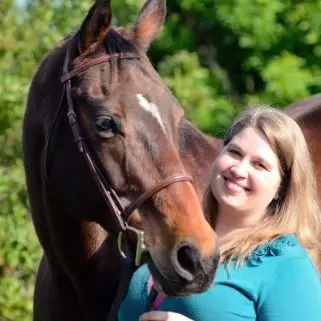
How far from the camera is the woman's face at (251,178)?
244cm

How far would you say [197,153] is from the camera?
3.95 metres

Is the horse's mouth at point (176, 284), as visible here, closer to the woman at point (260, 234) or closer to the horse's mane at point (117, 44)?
the woman at point (260, 234)

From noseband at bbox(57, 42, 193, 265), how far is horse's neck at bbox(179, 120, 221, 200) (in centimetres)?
84

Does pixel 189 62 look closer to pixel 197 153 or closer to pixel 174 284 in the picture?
pixel 197 153

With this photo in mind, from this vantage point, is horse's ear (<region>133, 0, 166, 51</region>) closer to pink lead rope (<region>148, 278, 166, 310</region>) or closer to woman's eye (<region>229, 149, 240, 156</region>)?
woman's eye (<region>229, 149, 240, 156</region>)

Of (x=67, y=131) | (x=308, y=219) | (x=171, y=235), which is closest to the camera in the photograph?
(x=308, y=219)

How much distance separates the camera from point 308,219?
98.2 inches

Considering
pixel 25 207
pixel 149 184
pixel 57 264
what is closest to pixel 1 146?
pixel 25 207

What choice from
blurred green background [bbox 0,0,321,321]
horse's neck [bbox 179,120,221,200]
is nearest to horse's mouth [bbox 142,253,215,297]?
horse's neck [bbox 179,120,221,200]

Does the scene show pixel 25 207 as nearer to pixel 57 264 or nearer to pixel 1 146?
pixel 1 146

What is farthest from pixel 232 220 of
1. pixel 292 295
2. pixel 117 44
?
pixel 117 44

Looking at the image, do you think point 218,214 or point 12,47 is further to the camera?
point 12,47

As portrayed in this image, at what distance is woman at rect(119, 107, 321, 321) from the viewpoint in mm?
2273

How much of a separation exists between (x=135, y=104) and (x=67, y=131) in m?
0.33
